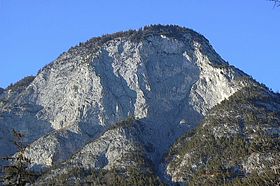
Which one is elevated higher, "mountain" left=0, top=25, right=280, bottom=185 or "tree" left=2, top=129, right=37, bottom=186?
"mountain" left=0, top=25, right=280, bottom=185

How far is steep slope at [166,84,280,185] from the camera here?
13912 cm

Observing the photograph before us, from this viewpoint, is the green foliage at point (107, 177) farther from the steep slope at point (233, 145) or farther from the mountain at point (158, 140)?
the steep slope at point (233, 145)

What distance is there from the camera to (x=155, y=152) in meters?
170

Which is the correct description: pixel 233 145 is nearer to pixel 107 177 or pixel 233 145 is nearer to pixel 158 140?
pixel 107 177

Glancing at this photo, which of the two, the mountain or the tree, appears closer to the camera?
the tree

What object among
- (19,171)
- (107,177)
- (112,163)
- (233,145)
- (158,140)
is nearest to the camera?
(19,171)

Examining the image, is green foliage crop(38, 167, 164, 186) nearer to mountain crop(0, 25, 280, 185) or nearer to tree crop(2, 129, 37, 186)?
mountain crop(0, 25, 280, 185)

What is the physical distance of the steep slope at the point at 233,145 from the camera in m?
139

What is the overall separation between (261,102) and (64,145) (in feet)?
196

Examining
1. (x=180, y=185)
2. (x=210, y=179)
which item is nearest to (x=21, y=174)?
(x=210, y=179)

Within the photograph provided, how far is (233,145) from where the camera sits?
498 feet

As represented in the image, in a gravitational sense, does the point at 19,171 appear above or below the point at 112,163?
below

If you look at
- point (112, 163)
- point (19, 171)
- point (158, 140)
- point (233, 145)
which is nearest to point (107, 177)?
point (112, 163)

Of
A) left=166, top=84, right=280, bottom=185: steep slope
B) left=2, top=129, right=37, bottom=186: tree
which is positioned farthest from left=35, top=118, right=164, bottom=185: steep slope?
left=2, top=129, right=37, bottom=186: tree
